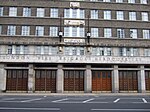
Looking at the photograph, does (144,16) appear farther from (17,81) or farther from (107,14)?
(17,81)

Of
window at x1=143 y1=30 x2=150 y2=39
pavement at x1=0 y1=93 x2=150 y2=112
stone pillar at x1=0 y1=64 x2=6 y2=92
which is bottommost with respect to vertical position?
pavement at x1=0 y1=93 x2=150 y2=112

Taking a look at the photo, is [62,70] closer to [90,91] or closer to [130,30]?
[90,91]

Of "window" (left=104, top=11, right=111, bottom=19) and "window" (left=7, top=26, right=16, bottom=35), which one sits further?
"window" (left=104, top=11, right=111, bottom=19)

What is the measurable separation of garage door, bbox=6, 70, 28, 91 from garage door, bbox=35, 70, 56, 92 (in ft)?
4.92

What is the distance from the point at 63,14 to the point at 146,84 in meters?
15.7

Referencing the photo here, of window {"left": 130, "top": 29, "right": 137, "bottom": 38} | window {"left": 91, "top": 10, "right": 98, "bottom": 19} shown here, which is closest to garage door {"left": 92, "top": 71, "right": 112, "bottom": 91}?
window {"left": 130, "top": 29, "right": 137, "bottom": 38}

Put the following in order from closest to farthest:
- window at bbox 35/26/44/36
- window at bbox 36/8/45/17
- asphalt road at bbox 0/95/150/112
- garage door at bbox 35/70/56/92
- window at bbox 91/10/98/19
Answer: asphalt road at bbox 0/95/150/112 < garage door at bbox 35/70/56/92 < window at bbox 35/26/44/36 < window at bbox 36/8/45/17 < window at bbox 91/10/98/19

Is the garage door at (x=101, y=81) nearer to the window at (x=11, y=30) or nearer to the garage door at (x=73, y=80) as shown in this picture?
the garage door at (x=73, y=80)

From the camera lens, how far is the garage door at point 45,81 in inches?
1257

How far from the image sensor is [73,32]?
33000mm

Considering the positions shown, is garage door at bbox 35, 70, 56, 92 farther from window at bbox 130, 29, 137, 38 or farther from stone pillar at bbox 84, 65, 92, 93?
window at bbox 130, 29, 137, 38

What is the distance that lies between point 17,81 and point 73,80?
775cm

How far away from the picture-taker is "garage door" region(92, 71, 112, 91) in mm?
32562

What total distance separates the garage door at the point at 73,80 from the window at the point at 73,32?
5.14 metres
